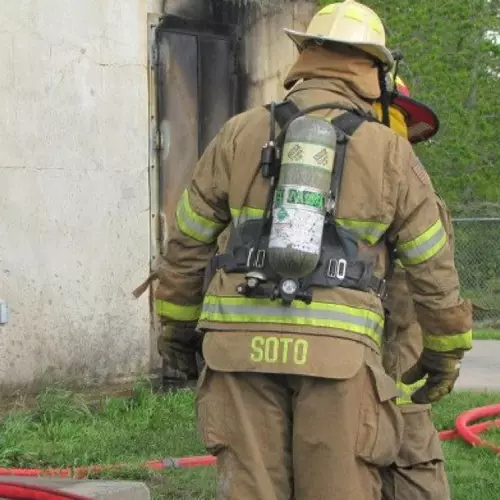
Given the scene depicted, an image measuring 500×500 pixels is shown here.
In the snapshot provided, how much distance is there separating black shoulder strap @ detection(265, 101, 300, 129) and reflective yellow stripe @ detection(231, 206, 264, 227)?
0.91ft

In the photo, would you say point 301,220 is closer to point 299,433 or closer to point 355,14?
point 299,433

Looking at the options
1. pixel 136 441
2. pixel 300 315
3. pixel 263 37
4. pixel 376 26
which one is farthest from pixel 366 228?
pixel 263 37

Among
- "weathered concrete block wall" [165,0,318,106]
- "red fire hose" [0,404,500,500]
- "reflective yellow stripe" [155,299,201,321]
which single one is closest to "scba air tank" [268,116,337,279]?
"reflective yellow stripe" [155,299,201,321]

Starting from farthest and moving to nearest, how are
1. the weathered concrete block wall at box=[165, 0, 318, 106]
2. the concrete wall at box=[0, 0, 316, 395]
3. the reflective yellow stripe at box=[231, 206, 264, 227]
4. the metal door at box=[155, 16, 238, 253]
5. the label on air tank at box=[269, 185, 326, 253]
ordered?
the weathered concrete block wall at box=[165, 0, 318, 106]
the metal door at box=[155, 16, 238, 253]
the concrete wall at box=[0, 0, 316, 395]
the reflective yellow stripe at box=[231, 206, 264, 227]
the label on air tank at box=[269, 185, 326, 253]

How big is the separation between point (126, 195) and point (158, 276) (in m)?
→ 3.75

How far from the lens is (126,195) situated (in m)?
7.75

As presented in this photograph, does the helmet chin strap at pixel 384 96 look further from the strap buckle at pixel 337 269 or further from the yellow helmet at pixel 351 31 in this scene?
the strap buckle at pixel 337 269

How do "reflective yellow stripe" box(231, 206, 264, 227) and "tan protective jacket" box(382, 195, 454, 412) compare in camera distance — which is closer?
"reflective yellow stripe" box(231, 206, 264, 227)

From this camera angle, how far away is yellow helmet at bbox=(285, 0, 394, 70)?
3.77 meters

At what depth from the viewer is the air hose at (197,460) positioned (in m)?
5.70

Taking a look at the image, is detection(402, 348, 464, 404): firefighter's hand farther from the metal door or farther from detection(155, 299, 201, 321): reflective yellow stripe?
the metal door

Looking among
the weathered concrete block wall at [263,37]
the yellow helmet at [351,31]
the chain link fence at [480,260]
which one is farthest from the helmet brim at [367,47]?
the chain link fence at [480,260]

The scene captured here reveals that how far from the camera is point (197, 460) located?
19.8ft

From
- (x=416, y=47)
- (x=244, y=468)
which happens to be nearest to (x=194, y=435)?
(x=244, y=468)
